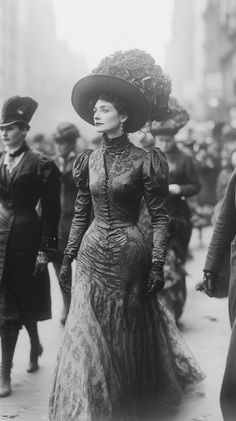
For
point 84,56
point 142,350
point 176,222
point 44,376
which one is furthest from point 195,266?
point 84,56

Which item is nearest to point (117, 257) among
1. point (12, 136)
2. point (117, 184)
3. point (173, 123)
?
point (117, 184)

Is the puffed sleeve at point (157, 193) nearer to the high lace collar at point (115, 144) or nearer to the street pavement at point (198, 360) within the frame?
the high lace collar at point (115, 144)

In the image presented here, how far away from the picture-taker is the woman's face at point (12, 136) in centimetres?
669

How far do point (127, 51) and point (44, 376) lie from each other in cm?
274

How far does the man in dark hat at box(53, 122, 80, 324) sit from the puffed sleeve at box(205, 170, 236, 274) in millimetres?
3641

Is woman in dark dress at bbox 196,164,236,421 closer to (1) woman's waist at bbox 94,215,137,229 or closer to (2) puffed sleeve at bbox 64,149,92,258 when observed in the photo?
(1) woman's waist at bbox 94,215,137,229

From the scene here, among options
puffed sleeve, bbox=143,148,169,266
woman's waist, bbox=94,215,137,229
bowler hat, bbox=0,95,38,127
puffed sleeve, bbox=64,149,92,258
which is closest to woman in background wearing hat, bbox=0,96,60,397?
bowler hat, bbox=0,95,38,127

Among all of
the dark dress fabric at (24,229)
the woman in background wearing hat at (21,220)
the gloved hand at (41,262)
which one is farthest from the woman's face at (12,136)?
the gloved hand at (41,262)

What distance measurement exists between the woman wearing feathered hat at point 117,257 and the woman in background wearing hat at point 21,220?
35.4 inches

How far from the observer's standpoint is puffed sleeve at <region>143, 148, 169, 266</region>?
5.58m

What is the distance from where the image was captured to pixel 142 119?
19.0 ft

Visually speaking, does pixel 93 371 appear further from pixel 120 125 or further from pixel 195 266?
pixel 195 266

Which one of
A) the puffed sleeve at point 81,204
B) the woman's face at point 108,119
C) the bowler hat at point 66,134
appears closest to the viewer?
the woman's face at point 108,119

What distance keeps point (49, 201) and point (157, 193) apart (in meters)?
1.45
